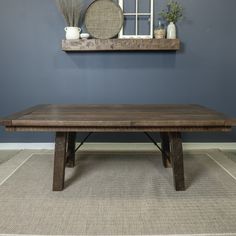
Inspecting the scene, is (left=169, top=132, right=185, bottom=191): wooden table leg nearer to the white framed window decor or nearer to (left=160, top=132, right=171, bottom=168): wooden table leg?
(left=160, top=132, right=171, bottom=168): wooden table leg

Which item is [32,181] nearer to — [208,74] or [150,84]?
[150,84]

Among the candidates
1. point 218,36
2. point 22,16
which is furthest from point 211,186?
point 22,16

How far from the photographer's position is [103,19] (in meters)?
2.60

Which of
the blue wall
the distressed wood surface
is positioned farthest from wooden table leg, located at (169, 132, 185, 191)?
the blue wall

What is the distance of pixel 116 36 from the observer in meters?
2.63

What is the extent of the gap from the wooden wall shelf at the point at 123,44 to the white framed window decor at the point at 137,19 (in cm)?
11

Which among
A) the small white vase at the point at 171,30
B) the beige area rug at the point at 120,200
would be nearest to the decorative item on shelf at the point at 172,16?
the small white vase at the point at 171,30

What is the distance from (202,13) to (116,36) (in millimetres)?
883

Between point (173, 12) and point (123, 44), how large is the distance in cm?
57

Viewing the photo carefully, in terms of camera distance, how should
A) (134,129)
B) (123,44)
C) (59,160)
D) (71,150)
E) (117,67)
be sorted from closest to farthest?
(134,129)
(59,160)
(71,150)
(123,44)
(117,67)

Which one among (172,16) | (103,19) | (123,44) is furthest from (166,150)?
(103,19)

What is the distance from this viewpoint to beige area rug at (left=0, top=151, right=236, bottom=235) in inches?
53.2

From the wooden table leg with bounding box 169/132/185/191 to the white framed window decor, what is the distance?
126cm

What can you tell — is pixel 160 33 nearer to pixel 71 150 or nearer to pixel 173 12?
pixel 173 12
